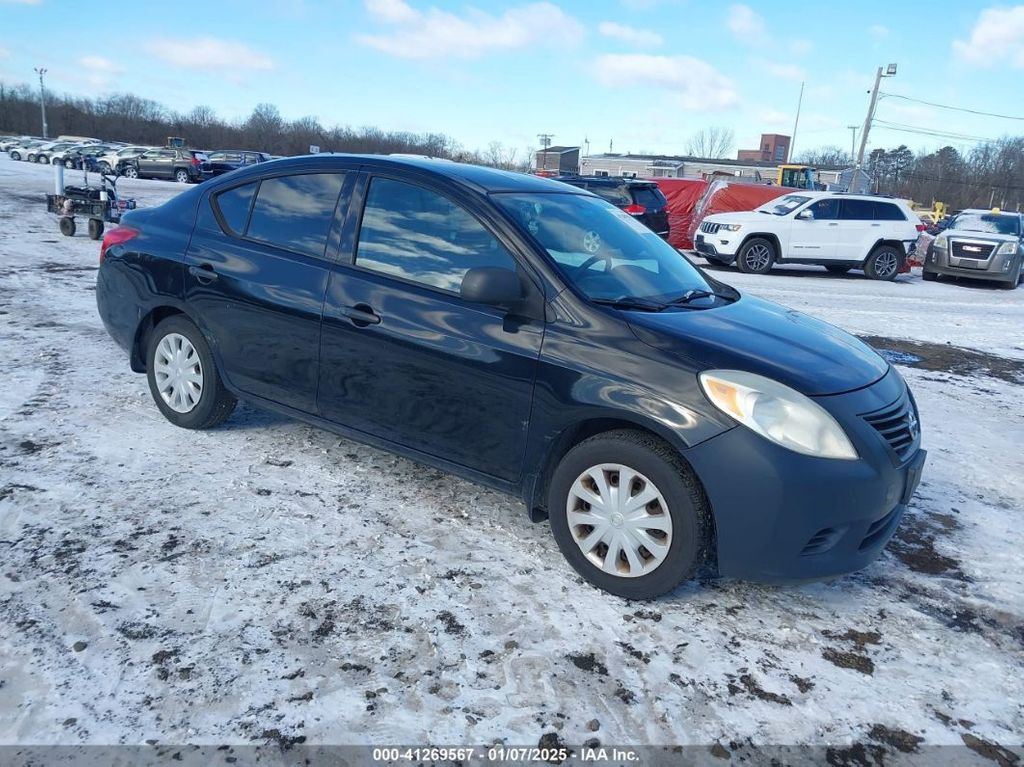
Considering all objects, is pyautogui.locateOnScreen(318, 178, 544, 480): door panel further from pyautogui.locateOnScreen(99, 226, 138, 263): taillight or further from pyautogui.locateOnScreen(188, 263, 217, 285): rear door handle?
pyautogui.locateOnScreen(99, 226, 138, 263): taillight

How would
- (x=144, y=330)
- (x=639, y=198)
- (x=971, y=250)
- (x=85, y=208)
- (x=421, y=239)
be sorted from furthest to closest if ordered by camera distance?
(x=639, y=198) < (x=971, y=250) < (x=85, y=208) < (x=144, y=330) < (x=421, y=239)

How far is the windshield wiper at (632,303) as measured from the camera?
3291 mm

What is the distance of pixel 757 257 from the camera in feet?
53.0

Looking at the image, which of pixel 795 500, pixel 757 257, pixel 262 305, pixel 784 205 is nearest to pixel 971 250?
pixel 784 205

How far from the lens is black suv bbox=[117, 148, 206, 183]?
127 feet

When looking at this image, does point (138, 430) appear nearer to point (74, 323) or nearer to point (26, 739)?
point (26, 739)

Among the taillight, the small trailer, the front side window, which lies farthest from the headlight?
the small trailer

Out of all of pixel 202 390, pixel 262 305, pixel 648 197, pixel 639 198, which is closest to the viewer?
pixel 262 305

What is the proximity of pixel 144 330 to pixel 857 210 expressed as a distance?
51.3 ft

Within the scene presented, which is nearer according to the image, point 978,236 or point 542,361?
point 542,361

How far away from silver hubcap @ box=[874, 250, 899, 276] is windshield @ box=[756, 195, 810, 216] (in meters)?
2.12

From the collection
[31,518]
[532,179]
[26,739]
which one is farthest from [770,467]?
[31,518]

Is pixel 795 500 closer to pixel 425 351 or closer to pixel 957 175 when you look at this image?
pixel 425 351

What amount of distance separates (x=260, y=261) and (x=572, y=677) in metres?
2.70
